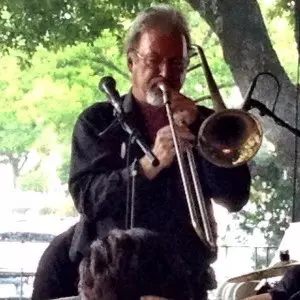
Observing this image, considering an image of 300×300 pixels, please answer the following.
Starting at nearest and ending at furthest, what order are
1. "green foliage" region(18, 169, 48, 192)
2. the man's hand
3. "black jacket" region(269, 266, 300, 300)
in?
the man's hand < "black jacket" region(269, 266, 300, 300) < "green foliage" region(18, 169, 48, 192)

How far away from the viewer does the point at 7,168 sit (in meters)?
2.32

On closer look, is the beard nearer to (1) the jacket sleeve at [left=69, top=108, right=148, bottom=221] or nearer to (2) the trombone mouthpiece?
(2) the trombone mouthpiece

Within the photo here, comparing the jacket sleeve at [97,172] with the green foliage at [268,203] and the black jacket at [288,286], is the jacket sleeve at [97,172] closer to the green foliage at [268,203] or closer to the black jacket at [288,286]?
the black jacket at [288,286]

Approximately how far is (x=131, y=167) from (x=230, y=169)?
21cm

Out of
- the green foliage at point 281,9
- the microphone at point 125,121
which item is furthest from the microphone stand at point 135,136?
the green foliage at point 281,9

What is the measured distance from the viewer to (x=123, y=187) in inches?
67.2

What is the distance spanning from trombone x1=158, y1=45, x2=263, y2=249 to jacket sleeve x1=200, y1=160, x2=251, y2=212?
3 centimetres

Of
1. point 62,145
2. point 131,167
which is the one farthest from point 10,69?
point 131,167

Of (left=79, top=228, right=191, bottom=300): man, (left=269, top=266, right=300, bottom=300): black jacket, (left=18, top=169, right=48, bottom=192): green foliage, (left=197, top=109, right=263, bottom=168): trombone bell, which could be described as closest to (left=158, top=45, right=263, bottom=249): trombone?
(left=197, top=109, right=263, bottom=168): trombone bell

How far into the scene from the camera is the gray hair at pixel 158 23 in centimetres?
180

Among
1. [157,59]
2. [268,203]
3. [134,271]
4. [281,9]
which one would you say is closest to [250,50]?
[281,9]

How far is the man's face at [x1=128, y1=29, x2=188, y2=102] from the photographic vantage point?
5.79 feet

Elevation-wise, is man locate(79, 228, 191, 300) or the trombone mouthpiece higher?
the trombone mouthpiece

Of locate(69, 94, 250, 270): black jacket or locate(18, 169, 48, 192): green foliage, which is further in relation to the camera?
locate(18, 169, 48, 192): green foliage
